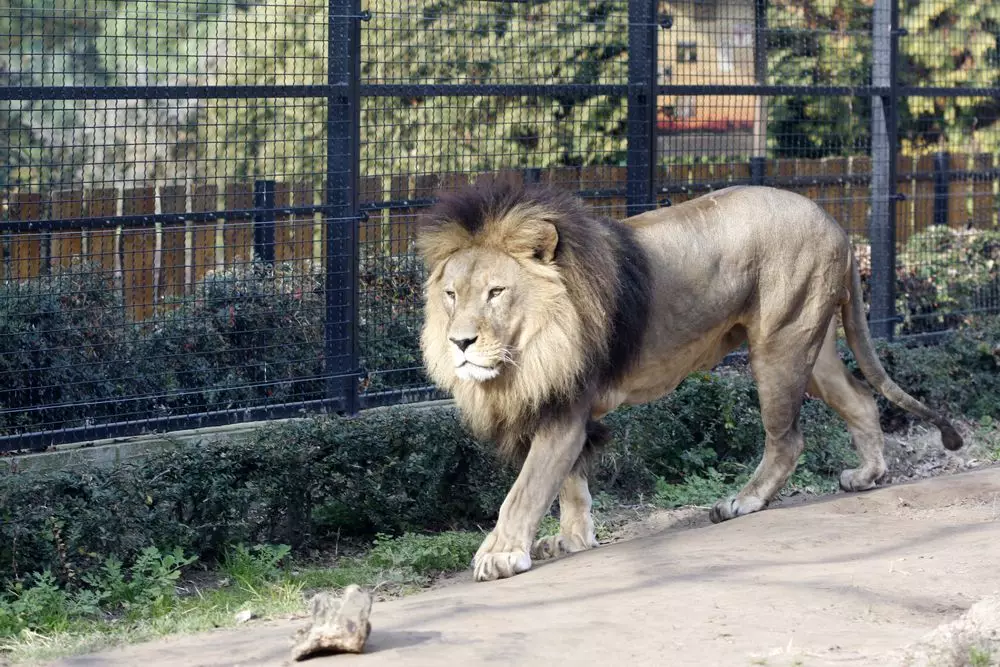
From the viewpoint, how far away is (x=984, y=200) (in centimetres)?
1129

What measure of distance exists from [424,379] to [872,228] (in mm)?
3896


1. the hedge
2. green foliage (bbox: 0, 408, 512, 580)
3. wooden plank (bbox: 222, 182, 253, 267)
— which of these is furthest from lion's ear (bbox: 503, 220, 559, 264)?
wooden plank (bbox: 222, 182, 253, 267)

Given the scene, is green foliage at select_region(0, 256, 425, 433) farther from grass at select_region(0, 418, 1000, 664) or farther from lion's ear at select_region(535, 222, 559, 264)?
lion's ear at select_region(535, 222, 559, 264)

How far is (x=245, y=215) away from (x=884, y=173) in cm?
502

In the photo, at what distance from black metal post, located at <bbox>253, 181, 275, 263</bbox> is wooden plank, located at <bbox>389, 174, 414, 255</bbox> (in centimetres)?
68

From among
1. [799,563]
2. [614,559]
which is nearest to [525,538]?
[614,559]

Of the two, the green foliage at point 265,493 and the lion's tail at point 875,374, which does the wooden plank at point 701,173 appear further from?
the green foliage at point 265,493

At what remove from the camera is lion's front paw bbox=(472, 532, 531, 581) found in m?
5.21

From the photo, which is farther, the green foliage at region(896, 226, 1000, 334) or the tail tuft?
the green foliage at region(896, 226, 1000, 334)

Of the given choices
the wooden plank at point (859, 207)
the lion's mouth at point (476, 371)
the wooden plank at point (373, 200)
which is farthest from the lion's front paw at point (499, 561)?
the wooden plank at point (859, 207)

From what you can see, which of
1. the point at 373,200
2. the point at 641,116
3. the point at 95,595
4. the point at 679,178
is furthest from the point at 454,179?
the point at 95,595

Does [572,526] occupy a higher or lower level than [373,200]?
lower

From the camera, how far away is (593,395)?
5.65 m

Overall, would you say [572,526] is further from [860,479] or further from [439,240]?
[860,479]
